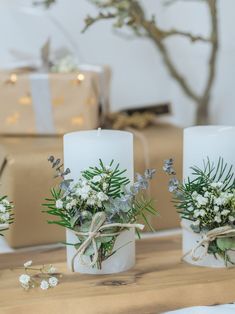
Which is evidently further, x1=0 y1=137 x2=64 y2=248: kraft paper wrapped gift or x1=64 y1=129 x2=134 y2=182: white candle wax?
x1=0 y1=137 x2=64 y2=248: kraft paper wrapped gift

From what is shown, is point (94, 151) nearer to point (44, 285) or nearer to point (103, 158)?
point (103, 158)

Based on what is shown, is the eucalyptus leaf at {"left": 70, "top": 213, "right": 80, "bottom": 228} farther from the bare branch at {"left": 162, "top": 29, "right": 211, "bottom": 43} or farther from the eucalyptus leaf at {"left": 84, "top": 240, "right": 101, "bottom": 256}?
the bare branch at {"left": 162, "top": 29, "right": 211, "bottom": 43}

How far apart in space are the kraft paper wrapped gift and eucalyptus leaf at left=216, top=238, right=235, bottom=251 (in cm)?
29

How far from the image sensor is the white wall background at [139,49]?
1060 mm

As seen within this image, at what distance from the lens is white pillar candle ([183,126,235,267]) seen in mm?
604

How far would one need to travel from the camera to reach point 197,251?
616mm

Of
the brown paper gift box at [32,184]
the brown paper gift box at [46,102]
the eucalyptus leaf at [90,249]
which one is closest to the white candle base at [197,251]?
the eucalyptus leaf at [90,249]

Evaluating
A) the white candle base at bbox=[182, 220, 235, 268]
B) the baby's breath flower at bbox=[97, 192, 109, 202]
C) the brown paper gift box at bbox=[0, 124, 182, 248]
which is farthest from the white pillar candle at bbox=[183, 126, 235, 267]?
the brown paper gift box at bbox=[0, 124, 182, 248]

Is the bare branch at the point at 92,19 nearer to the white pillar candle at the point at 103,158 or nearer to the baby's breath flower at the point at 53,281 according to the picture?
the white pillar candle at the point at 103,158

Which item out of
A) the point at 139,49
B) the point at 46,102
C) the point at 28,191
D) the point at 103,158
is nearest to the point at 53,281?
the point at 103,158

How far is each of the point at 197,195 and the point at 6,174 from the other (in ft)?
1.02

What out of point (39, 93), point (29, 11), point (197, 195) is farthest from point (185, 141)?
point (29, 11)

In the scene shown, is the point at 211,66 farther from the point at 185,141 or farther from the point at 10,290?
the point at 10,290

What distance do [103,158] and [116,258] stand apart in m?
0.10
